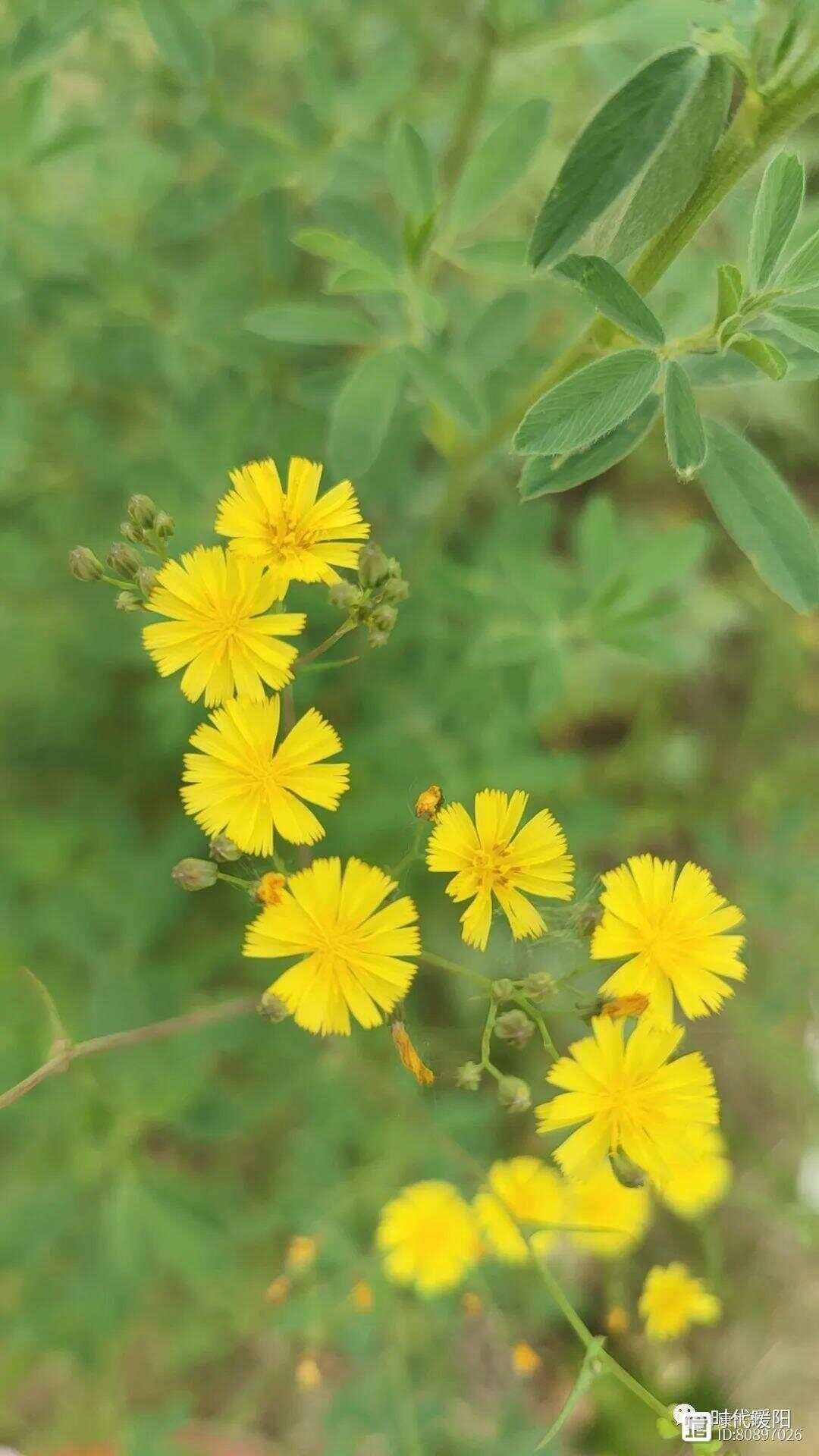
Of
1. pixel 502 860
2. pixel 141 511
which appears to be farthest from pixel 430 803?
pixel 141 511

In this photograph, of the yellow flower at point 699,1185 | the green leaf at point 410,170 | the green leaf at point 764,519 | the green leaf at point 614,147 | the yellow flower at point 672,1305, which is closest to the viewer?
the green leaf at point 614,147

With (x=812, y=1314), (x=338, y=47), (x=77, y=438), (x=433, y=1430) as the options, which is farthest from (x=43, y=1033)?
(x=812, y=1314)

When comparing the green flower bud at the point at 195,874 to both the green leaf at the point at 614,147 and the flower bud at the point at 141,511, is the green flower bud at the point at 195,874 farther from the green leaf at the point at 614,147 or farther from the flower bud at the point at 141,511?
the green leaf at the point at 614,147

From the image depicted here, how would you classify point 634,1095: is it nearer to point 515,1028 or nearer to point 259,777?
point 515,1028

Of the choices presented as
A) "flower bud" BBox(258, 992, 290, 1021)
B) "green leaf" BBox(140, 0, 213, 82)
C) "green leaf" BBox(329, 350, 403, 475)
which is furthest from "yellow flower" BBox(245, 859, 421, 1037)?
"green leaf" BBox(140, 0, 213, 82)

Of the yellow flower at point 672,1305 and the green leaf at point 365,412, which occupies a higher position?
the green leaf at point 365,412

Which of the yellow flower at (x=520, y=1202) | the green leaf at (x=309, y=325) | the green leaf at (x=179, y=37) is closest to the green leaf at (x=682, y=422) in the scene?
the green leaf at (x=309, y=325)

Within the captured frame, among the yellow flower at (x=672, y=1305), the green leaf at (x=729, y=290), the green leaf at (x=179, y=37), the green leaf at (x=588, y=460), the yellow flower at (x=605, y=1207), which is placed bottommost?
the yellow flower at (x=672, y=1305)

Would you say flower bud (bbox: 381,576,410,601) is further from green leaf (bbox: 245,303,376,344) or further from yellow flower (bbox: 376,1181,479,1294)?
yellow flower (bbox: 376,1181,479,1294)
